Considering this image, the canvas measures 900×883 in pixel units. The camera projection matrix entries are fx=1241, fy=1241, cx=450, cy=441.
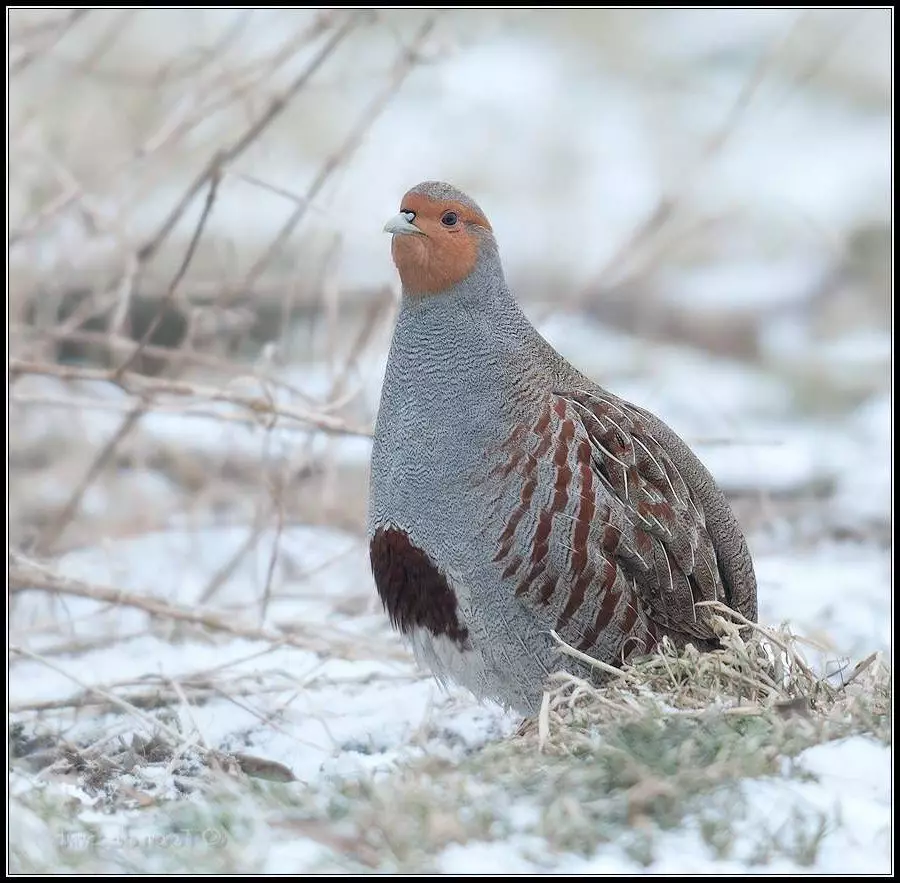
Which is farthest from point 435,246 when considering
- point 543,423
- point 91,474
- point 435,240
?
point 91,474

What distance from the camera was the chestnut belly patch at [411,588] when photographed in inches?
112

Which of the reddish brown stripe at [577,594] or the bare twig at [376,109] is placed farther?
the bare twig at [376,109]

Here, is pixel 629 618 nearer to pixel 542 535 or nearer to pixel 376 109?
pixel 542 535

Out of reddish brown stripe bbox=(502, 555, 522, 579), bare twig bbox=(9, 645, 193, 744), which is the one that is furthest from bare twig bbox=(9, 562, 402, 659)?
reddish brown stripe bbox=(502, 555, 522, 579)

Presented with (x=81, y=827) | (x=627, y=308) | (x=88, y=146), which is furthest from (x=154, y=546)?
(x=627, y=308)

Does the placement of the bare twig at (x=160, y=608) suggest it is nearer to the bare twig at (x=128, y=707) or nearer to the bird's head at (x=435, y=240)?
the bare twig at (x=128, y=707)

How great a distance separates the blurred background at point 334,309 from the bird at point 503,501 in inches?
20.0

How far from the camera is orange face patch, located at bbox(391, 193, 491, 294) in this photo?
294cm

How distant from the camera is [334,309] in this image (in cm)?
420

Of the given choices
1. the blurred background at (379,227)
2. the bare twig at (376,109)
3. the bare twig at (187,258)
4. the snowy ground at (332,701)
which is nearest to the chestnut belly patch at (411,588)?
the snowy ground at (332,701)

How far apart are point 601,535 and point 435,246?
31.0 inches

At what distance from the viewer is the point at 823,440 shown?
620 centimetres

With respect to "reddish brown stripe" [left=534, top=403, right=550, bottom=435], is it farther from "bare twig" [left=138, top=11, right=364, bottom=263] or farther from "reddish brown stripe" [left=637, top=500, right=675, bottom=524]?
"bare twig" [left=138, top=11, right=364, bottom=263]

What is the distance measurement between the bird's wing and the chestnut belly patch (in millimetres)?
176
